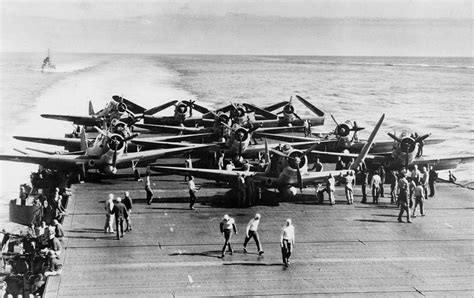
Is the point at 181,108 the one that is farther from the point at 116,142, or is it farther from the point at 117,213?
the point at 117,213

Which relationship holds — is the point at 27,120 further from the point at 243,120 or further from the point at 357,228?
the point at 357,228

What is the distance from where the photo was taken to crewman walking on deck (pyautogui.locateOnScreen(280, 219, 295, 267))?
17797 mm

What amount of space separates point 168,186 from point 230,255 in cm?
1266

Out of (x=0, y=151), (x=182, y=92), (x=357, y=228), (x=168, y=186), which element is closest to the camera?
(x=357, y=228)

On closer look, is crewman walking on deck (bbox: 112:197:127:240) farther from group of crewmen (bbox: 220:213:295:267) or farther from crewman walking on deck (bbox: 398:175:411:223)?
crewman walking on deck (bbox: 398:175:411:223)

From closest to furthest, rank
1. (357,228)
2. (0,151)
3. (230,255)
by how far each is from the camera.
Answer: (230,255)
(357,228)
(0,151)

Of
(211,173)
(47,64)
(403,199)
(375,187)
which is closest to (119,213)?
(211,173)

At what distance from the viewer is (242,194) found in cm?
2655

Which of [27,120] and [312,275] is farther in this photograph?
[27,120]

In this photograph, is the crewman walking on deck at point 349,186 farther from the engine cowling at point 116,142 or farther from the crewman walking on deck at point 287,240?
the engine cowling at point 116,142

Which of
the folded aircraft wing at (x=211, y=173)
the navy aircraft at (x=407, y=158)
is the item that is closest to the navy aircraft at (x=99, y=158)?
the folded aircraft wing at (x=211, y=173)

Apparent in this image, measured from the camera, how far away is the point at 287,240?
1789 cm

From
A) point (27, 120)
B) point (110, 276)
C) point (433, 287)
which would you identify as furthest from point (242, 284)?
point (27, 120)

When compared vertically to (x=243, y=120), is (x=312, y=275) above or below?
below
